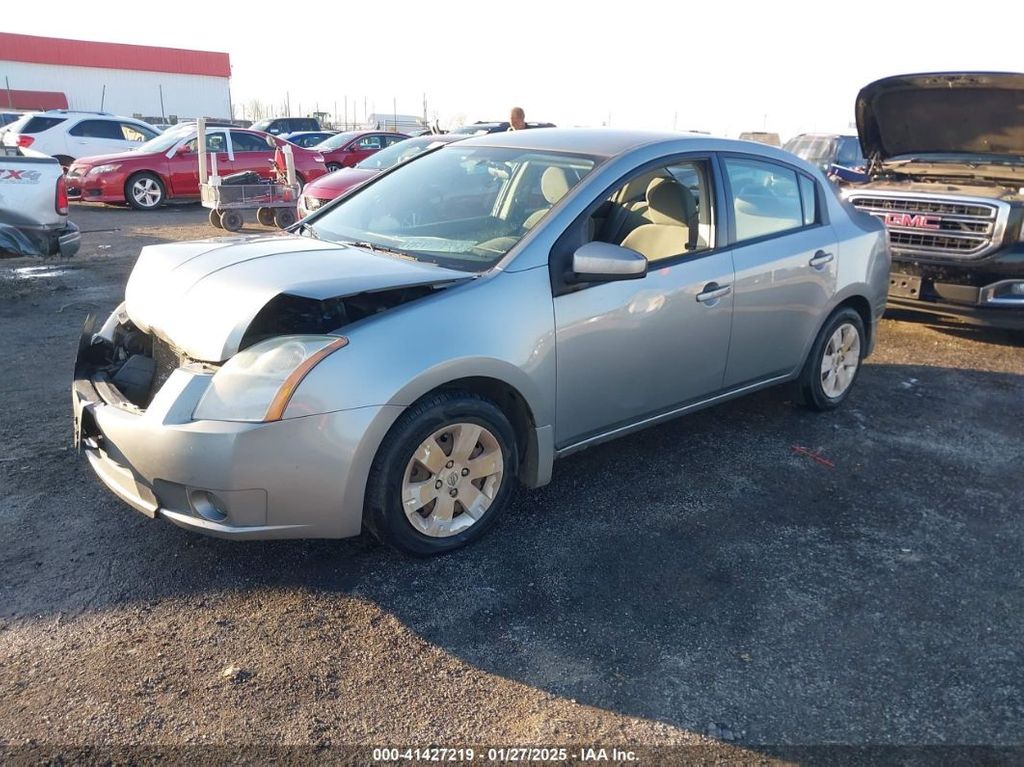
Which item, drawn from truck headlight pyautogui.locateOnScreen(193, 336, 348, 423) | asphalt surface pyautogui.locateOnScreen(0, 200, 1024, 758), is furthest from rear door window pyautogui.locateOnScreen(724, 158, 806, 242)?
truck headlight pyautogui.locateOnScreen(193, 336, 348, 423)

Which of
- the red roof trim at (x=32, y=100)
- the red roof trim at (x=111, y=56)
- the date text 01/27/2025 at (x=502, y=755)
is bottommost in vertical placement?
the date text 01/27/2025 at (x=502, y=755)

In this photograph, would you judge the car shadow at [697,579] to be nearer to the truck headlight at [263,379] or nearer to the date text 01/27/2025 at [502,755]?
the date text 01/27/2025 at [502,755]

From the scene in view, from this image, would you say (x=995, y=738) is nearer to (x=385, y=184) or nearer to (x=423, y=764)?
(x=423, y=764)

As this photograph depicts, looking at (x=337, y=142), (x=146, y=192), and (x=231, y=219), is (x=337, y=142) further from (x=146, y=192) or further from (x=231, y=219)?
(x=231, y=219)

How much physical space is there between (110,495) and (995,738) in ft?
11.9

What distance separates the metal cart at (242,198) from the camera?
11961 mm

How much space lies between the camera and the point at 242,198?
1214cm

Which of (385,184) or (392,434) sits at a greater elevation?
(385,184)

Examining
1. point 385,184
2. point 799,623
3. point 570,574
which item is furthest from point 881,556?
point 385,184

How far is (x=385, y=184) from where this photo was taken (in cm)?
447

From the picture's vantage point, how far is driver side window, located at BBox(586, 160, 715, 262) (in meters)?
3.98

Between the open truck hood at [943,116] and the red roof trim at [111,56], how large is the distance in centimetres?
5398

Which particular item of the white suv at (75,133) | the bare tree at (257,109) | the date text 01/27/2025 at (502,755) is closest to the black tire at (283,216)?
the white suv at (75,133)

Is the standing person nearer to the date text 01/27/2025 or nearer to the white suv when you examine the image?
the date text 01/27/2025
